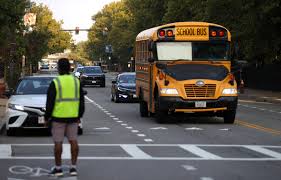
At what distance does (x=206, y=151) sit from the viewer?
13.4 metres

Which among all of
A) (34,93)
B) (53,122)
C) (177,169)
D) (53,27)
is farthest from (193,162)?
(53,27)

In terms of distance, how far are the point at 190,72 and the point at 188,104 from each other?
107 centimetres

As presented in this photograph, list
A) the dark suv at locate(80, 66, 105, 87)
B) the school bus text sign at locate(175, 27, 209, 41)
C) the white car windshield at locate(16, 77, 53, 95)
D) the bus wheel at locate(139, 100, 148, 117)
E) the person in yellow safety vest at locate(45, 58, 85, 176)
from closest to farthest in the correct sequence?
the person in yellow safety vest at locate(45, 58, 85, 176) < the white car windshield at locate(16, 77, 53, 95) < the school bus text sign at locate(175, 27, 209, 41) < the bus wheel at locate(139, 100, 148, 117) < the dark suv at locate(80, 66, 105, 87)

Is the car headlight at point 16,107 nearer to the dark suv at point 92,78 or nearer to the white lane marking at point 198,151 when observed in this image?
the white lane marking at point 198,151

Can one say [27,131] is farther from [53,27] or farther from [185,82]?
[53,27]

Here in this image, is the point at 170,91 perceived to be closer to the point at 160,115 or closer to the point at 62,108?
the point at 160,115

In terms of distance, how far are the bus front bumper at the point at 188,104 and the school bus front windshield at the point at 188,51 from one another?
1656mm

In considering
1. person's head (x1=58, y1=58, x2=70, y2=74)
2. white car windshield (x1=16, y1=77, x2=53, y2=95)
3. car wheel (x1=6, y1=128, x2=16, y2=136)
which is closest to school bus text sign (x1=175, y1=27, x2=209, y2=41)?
white car windshield (x1=16, y1=77, x2=53, y2=95)

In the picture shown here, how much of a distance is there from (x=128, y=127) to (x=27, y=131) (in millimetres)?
2945

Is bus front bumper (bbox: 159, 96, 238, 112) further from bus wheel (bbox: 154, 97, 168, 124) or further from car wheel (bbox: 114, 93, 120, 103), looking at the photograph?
car wheel (bbox: 114, 93, 120, 103)

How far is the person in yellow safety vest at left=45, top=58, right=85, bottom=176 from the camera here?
9.70 metres

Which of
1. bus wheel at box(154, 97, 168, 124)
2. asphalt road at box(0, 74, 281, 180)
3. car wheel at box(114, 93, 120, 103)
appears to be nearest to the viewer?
asphalt road at box(0, 74, 281, 180)

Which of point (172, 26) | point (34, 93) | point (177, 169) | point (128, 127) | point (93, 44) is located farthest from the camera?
point (93, 44)

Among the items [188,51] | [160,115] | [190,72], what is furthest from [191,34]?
[160,115]
